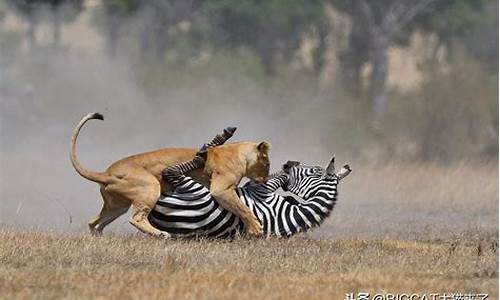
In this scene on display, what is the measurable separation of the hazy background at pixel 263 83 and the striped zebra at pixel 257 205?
8.49 meters

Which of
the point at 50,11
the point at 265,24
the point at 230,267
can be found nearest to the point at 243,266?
the point at 230,267

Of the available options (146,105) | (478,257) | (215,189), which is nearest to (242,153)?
(215,189)

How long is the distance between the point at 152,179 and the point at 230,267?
7.77 ft

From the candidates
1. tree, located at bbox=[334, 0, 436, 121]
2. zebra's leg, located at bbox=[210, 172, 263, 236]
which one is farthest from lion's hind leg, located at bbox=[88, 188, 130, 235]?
tree, located at bbox=[334, 0, 436, 121]

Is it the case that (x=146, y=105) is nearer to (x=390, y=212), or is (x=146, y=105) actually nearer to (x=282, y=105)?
(x=282, y=105)

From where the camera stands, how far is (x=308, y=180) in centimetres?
1424

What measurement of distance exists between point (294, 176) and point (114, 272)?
13.4ft

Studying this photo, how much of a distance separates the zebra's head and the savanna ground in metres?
0.52

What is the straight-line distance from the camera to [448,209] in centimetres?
2023

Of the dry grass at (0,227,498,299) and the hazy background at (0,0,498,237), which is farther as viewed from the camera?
the hazy background at (0,0,498,237)

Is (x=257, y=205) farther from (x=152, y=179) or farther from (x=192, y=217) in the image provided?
(x=152, y=179)

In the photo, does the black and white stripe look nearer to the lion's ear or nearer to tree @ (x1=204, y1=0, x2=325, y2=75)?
the lion's ear

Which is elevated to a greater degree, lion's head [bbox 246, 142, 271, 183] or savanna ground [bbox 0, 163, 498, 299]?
lion's head [bbox 246, 142, 271, 183]

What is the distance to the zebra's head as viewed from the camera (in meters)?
14.2
